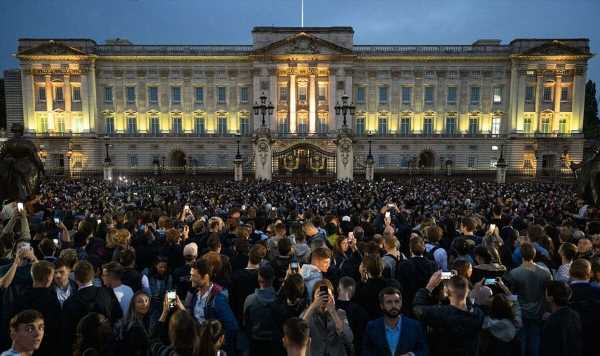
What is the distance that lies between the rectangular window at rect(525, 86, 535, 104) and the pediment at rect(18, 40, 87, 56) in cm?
6157

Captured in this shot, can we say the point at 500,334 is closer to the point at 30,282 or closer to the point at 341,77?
the point at 30,282

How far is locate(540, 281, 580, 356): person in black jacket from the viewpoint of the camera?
15.7ft

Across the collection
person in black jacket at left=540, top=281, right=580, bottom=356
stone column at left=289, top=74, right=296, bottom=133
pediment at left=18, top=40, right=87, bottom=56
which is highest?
pediment at left=18, top=40, right=87, bottom=56

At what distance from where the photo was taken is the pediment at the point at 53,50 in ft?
180

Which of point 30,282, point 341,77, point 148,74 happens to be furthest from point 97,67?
point 30,282

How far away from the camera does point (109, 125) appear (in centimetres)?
5894

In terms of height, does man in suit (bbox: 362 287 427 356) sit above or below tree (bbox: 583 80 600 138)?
below

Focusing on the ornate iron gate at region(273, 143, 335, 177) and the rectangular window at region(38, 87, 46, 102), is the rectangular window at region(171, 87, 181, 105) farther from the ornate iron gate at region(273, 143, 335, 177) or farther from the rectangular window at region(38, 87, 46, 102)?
the ornate iron gate at region(273, 143, 335, 177)

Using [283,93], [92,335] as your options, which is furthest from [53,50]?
[92,335]

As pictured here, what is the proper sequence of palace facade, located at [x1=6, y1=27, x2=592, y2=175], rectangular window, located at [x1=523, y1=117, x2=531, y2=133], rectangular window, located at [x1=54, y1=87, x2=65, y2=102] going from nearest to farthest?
palace facade, located at [x1=6, y1=27, x2=592, y2=175] → rectangular window, located at [x1=54, y1=87, x2=65, y2=102] → rectangular window, located at [x1=523, y1=117, x2=531, y2=133]

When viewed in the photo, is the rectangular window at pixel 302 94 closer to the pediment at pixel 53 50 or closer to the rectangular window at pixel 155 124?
the rectangular window at pixel 155 124

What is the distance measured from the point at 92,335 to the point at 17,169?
1019 cm

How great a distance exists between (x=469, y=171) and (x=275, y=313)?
188 feet

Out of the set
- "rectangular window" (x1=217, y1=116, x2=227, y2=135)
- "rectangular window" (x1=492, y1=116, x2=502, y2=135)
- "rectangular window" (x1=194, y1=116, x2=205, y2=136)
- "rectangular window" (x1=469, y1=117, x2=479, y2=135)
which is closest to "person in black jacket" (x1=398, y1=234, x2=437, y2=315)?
"rectangular window" (x1=217, y1=116, x2=227, y2=135)
